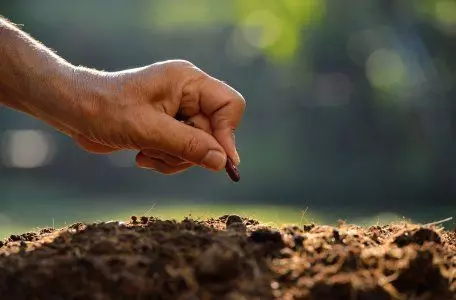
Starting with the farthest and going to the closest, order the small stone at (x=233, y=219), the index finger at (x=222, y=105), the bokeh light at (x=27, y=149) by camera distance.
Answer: the bokeh light at (x=27, y=149) < the index finger at (x=222, y=105) < the small stone at (x=233, y=219)

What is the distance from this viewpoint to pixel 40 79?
3.19 m

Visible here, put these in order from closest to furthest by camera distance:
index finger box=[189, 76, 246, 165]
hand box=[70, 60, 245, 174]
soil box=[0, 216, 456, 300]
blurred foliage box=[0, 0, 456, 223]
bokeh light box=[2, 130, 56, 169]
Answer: soil box=[0, 216, 456, 300]
hand box=[70, 60, 245, 174]
index finger box=[189, 76, 246, 165]
blurred foliage box=[0, 0, 456, 223]
bokeh light box=[2, 130, 56, 169]

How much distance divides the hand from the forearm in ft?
0.13

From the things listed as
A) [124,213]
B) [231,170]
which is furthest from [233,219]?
[124,213]

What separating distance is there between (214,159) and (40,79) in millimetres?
745

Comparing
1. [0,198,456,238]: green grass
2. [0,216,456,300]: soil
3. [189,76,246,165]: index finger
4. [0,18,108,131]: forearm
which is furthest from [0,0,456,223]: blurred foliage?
[0,216,456,300]: soil

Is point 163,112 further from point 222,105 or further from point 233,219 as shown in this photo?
point 233,219

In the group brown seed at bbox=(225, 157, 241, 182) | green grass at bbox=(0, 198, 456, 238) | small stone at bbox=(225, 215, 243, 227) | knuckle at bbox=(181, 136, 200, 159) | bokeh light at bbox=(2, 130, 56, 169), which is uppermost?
bokeh light at bbox=(2, 130, 56, 169)

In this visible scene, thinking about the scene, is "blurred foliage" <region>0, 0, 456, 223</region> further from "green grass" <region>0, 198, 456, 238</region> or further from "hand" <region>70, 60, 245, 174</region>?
"hand" <region>70, 60, 245, 174</region>

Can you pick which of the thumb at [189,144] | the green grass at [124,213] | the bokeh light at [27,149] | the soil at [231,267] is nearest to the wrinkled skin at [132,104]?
the thumb at [189,144]

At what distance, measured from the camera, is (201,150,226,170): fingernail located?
308cm

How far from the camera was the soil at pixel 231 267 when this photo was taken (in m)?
1.92

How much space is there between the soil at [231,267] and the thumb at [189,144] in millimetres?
655

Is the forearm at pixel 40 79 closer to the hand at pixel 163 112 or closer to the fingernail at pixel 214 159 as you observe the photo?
the hand at pixel 163 112
